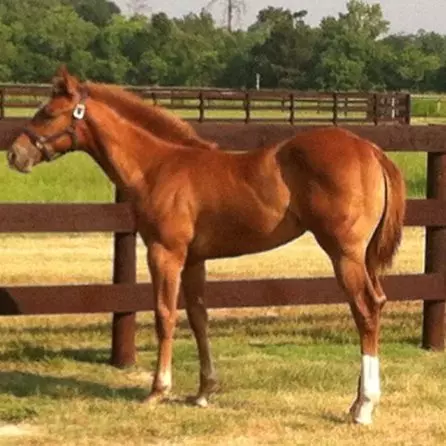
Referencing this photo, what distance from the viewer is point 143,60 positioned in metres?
74.8

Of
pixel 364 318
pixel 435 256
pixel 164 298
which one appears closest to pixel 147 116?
pixel 164 298

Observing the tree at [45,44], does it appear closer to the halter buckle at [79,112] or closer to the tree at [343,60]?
the tree at [343,60]

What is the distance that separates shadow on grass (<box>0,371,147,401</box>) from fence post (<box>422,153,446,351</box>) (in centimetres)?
252

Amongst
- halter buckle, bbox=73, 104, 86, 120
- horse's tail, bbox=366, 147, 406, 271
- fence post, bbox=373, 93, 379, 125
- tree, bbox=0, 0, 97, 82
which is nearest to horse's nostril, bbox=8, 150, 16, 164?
halter buckle, bbox=73, 104, 86, 120

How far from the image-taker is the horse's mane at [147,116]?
745cm

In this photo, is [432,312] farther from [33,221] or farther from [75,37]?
[75,37]

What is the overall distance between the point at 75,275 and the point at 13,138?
487 centimetres

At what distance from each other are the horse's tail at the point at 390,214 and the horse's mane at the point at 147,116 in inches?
42.5

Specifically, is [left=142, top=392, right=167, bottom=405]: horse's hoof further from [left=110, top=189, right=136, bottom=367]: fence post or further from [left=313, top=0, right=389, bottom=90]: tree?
[left=313, top=0, right=389, bottom=90]: tree

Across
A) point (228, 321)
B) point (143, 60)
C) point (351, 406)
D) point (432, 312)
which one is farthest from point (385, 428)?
point (143, 60)

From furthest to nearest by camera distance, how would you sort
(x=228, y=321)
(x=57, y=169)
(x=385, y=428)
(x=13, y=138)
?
(x=57, y=169) → (x=228, y=321) → (x=13, y=138) → (x=385, y=428)

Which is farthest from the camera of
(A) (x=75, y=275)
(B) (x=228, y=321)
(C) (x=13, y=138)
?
(A) (x=75, y=275)

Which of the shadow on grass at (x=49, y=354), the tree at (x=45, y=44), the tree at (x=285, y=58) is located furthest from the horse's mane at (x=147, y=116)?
the tree at (x=285, y=58)

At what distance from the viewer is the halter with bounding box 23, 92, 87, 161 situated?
715cm
